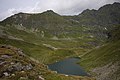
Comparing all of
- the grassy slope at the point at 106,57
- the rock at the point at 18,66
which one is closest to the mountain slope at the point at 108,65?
the grassy slope at the point at 106,57

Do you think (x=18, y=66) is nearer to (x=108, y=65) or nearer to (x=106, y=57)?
(x=108, y=65)

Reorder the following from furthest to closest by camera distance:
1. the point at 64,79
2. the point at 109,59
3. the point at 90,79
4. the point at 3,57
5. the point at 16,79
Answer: the point at 109,59 < the point at 3,57 < the point at 90,79 < the point at 64,79 < the point at 16,79

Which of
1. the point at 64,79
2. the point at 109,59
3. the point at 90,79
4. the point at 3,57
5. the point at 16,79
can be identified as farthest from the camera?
the point at 109,59

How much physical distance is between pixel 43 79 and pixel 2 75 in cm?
1759

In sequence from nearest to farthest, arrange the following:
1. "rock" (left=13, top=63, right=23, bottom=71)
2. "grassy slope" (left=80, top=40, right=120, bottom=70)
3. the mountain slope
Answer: the mountain slope → "rock" (left=13, top=63, right=23, bottom=71) → "grassy slope" (left=80, top=40, right=120, bottom=70)

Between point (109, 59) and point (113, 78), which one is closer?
point (113, 78)

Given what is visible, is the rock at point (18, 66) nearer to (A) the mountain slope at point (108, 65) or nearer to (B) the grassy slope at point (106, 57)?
(A) the mountain slope at point (108, 65)

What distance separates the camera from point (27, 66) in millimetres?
102500

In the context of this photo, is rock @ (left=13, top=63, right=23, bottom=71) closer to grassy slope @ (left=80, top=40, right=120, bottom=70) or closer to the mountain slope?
the mountain slope

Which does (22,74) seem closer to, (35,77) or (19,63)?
(35,77)

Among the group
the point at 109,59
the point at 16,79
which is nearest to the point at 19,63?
the point at 16,79

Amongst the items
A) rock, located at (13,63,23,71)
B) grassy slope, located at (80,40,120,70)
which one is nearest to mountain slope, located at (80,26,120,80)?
grassy slope, located at (80,40,120,70)

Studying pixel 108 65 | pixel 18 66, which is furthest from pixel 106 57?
pixel 18 66

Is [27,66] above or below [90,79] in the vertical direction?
above
